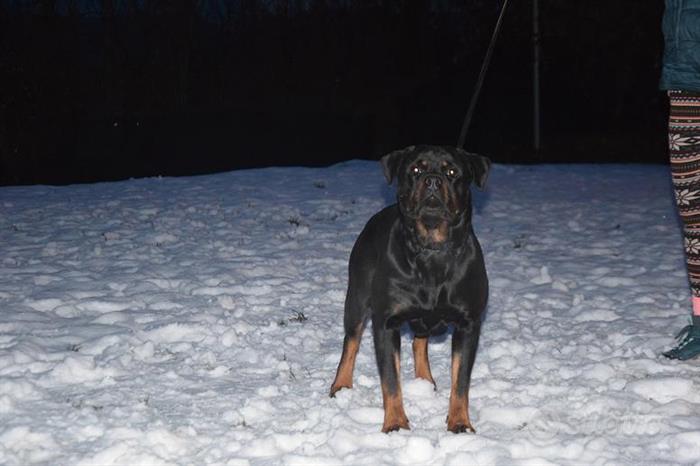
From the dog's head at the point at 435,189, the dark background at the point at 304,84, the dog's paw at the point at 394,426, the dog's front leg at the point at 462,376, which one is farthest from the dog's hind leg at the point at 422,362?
the dark background at the point at 304,84

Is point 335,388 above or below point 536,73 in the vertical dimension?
below

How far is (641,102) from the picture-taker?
15.4 metres

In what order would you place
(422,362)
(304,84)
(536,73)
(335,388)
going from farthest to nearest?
(536,73) → (304,84) → (422,362) → (335,388)

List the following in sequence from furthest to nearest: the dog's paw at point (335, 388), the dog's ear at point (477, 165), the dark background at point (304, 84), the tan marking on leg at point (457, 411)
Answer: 1. the dark background at point (304, 84)
2. the dog's paw at point (335, 388)
3. the dog's ear at point (477, 165)
4. the tan marking on leg at point (457, 411)

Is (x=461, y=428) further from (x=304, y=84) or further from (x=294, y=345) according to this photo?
(x=304, y=84)

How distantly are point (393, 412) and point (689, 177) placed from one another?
183cm

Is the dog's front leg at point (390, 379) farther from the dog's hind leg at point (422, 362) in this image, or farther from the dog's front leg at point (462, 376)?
the dog's hind leg at point (422, 362)

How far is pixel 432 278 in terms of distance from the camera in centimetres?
350

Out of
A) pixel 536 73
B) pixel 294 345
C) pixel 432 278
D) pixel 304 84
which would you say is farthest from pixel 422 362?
pixel 536 73

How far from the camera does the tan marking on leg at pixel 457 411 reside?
3.42 metres

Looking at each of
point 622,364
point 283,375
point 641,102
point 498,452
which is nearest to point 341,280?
point 283,375

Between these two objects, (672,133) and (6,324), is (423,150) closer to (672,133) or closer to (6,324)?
(672,133)

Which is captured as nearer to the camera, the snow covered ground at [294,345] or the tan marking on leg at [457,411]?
the snow covered ground at [294,345]

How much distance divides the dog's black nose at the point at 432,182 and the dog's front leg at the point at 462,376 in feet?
1.87
